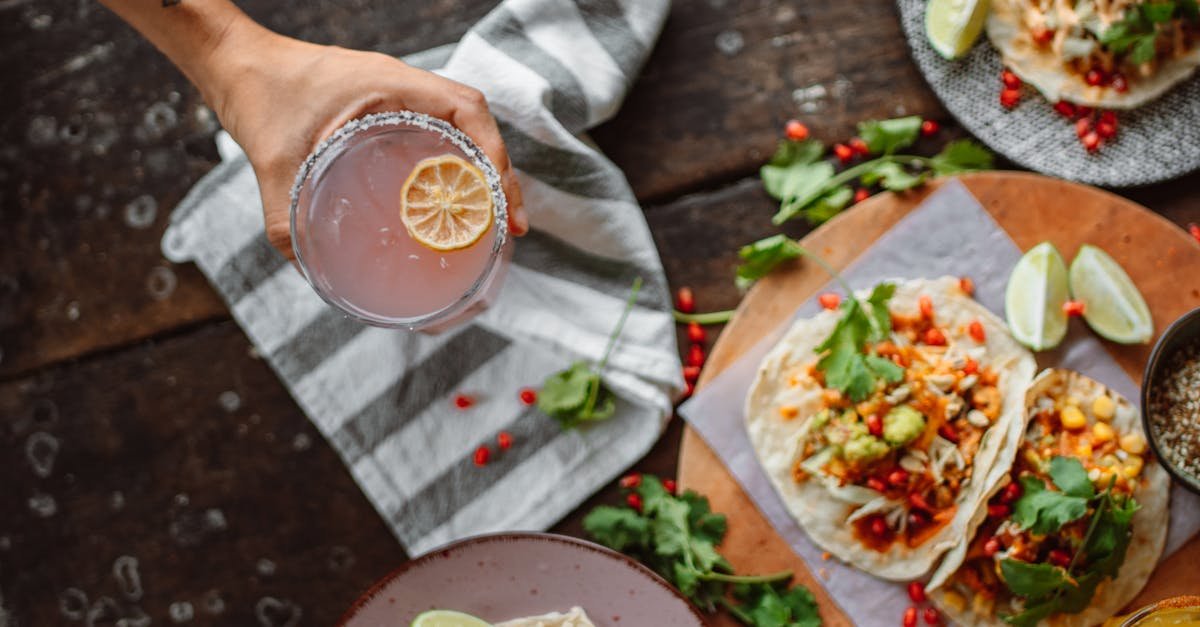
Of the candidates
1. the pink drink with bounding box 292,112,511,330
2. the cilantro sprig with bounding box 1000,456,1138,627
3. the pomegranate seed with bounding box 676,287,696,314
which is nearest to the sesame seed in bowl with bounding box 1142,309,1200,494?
the cilantro sprig with bounding box 1000,456,1138,627

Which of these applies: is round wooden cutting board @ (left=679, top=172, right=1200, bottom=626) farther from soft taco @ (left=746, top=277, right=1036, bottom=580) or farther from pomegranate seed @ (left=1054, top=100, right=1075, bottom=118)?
pomegranate seed @ (left=1054, top=100, right=1075, bottom=118)

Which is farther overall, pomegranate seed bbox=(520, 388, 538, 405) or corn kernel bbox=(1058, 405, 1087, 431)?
pomegranate seed bbox=(520, 388, 538, 405)

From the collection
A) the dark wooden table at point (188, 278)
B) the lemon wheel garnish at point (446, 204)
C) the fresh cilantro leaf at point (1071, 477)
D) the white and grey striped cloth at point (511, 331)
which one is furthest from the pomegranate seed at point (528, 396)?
the fresh cilantro leaf at point (1071, 477)

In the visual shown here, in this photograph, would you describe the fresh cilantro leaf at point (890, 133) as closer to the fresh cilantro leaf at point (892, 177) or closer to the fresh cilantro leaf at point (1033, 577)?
the fresh cilantro leaf at point (892, 177)

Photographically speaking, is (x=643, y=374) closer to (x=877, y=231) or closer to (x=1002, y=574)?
(x=877, y=231)

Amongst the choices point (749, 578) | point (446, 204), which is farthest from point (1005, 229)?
point (446, 204)

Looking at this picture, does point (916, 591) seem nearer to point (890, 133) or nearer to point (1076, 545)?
point (1076, 545)
